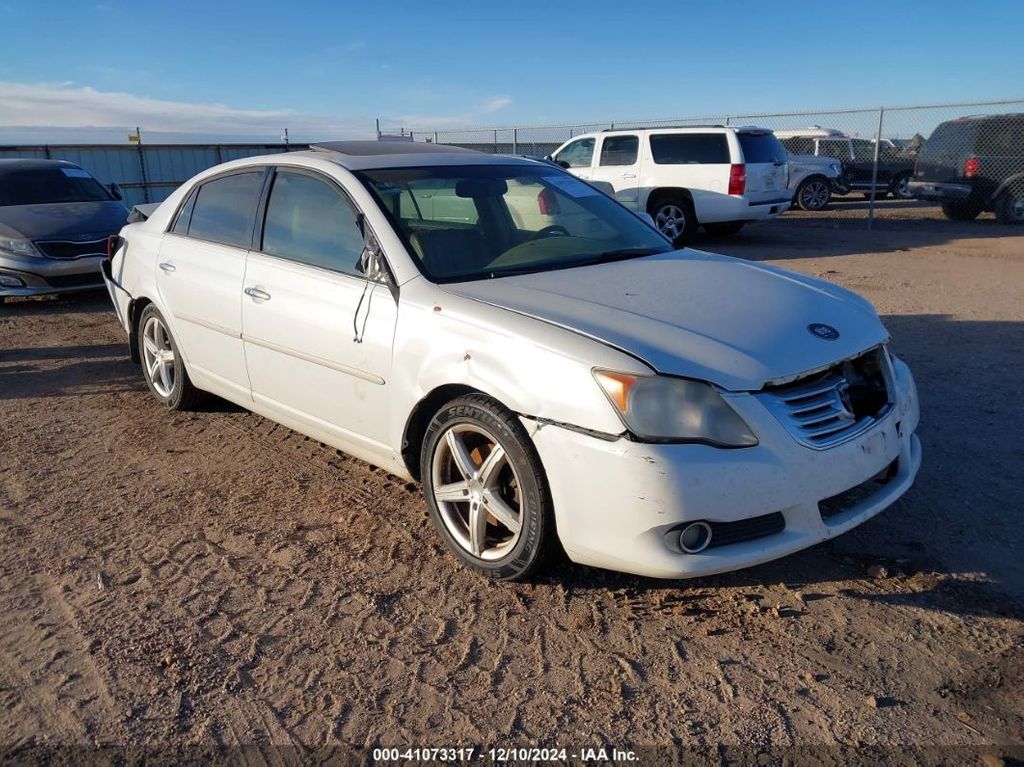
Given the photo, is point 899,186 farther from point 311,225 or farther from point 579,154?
point 311,225

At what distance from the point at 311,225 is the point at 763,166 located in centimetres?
1076

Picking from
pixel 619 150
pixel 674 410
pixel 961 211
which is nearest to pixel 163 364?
pixel 674 410

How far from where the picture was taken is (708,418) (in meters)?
2.93

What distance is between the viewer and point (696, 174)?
13.6 metres

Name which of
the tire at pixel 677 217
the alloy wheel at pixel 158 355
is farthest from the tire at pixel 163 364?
the tire at pixel 677 217

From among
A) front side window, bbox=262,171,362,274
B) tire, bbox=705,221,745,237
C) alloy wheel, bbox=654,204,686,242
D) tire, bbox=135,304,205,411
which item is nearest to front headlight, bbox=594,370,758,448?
front side window, bbox=262,171,362,274

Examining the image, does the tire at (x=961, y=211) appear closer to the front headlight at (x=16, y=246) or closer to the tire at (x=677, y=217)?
the tire at (x=677, y=217)

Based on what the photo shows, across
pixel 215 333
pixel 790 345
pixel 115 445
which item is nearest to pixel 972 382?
pixel 790 345

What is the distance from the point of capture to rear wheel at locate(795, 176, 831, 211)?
19.7m

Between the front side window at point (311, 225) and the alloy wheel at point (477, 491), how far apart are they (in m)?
1.02

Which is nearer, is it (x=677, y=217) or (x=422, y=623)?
(x=422, y=623)

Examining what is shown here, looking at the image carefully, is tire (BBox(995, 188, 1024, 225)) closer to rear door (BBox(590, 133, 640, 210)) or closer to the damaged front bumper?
rear door (BBox(590, 133, 640, 210))

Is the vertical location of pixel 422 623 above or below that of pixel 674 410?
below

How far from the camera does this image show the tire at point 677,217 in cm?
1383
